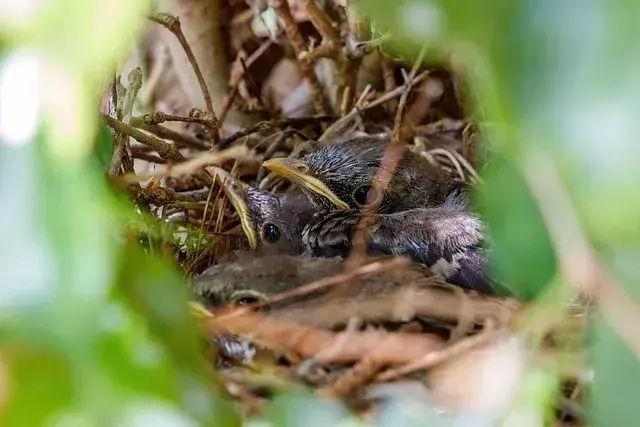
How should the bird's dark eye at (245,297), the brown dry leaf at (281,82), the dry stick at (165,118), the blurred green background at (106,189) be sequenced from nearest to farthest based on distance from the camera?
the blurred green background at (106,189) → the bird's dark eye at (245,297) → the dry stick at (165,118) → the brown dry leaf at (281,82)

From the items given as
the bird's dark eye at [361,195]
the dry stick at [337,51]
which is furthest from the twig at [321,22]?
the bird's dark eye at [361,195]

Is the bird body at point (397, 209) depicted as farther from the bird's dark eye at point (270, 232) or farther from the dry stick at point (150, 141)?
the dry stick at point (150, 141)

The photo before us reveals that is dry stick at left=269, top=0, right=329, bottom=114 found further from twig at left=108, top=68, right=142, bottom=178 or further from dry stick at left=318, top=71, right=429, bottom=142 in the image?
twig at left=108, top=68, right=142, bottom=178

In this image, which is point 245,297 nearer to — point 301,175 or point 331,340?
point 331,340

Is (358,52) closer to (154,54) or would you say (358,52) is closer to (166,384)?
(154,54)

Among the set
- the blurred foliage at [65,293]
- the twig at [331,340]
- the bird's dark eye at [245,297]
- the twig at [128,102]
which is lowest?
the blurred foliage at [65,293]

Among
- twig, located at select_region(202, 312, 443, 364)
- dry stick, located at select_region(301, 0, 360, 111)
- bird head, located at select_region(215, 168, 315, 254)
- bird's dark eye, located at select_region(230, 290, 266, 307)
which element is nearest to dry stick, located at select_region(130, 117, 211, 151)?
bird head, located at select_region(215, 168, 315, 254)
